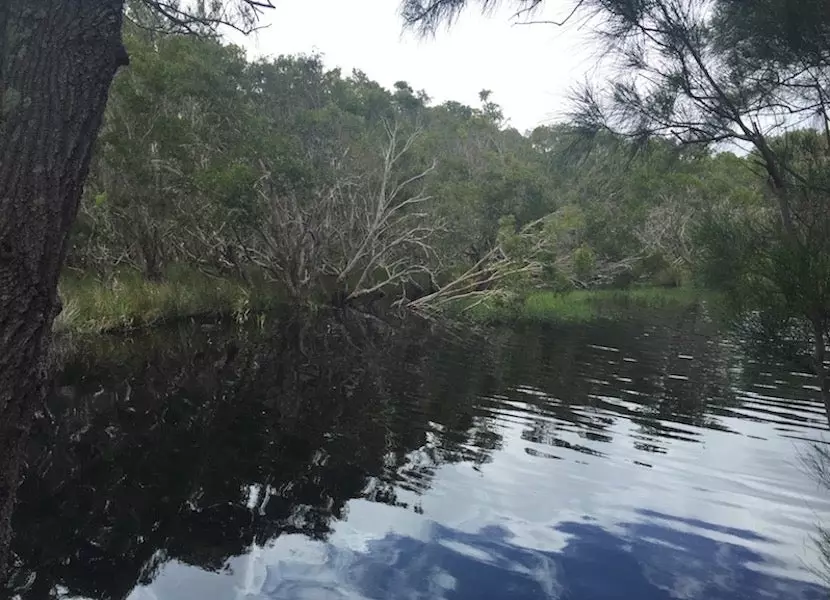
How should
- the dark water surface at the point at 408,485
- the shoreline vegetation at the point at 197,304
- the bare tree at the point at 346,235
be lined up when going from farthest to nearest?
the bare tree at the point at 346,235, the shoreline vegetation at the point at 197,304, the dark water surface at the point at 408,485

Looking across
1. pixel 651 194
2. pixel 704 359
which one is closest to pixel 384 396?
pixel 704 359

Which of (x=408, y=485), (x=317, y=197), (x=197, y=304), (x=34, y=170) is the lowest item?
(x=408, y=485)

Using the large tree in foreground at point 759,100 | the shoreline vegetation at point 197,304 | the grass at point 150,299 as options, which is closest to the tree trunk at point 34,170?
the large tree in foreground at point 759,100

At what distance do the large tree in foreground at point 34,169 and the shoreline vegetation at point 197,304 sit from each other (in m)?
7.50

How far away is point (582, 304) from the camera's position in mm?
23875

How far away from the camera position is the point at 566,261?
26031mm

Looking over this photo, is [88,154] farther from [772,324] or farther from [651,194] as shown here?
[651,194]

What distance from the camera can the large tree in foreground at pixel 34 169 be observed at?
1809 millimetres

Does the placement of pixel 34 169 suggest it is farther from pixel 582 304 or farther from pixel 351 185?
pixel 582 304

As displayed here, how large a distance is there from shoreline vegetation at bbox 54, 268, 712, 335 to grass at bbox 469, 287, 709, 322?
3 cm

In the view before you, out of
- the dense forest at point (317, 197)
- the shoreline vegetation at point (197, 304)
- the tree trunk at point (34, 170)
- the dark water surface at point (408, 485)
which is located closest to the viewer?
the tree trunk at point (34, 170)

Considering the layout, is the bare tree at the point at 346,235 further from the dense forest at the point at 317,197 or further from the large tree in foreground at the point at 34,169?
the large tree in foreground at the point at 34,169

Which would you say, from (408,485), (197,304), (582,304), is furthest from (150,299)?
(582,304)

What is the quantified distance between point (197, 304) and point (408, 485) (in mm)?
10877
